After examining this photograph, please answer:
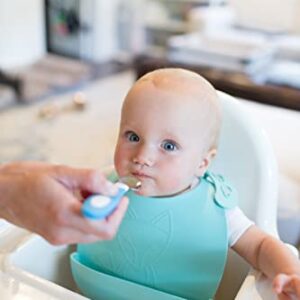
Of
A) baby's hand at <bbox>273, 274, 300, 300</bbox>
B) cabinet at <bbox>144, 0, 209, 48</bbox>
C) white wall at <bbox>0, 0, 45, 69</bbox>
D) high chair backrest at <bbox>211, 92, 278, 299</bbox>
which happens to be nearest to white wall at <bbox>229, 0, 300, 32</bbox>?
cabinet at <bbox>144, 0, 209, 48</bbox>

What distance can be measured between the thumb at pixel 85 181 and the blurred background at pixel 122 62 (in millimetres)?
848

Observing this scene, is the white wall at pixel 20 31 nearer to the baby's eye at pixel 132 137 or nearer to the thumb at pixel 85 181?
the baby's eye at pixel 132 137

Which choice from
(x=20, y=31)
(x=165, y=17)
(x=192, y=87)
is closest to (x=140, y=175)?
(x=192, y=87)

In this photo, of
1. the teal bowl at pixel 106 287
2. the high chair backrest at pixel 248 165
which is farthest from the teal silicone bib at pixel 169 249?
the high chair backrest at pixel 248 165

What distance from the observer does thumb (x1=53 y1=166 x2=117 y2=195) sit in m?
0.42

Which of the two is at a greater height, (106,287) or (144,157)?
(144,157)

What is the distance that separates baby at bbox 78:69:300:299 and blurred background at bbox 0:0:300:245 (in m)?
0.59

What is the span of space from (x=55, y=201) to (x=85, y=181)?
0.11ft

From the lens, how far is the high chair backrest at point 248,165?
2.52ft

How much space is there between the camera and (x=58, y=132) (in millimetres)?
2510

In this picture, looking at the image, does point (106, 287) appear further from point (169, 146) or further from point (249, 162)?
point (249, 162)

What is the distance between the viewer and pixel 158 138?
1.90 feet

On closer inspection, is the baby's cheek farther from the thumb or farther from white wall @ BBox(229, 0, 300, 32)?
white wall @ BBox(229, 0, 300, 32)

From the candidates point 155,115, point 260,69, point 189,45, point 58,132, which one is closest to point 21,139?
point 58,132
